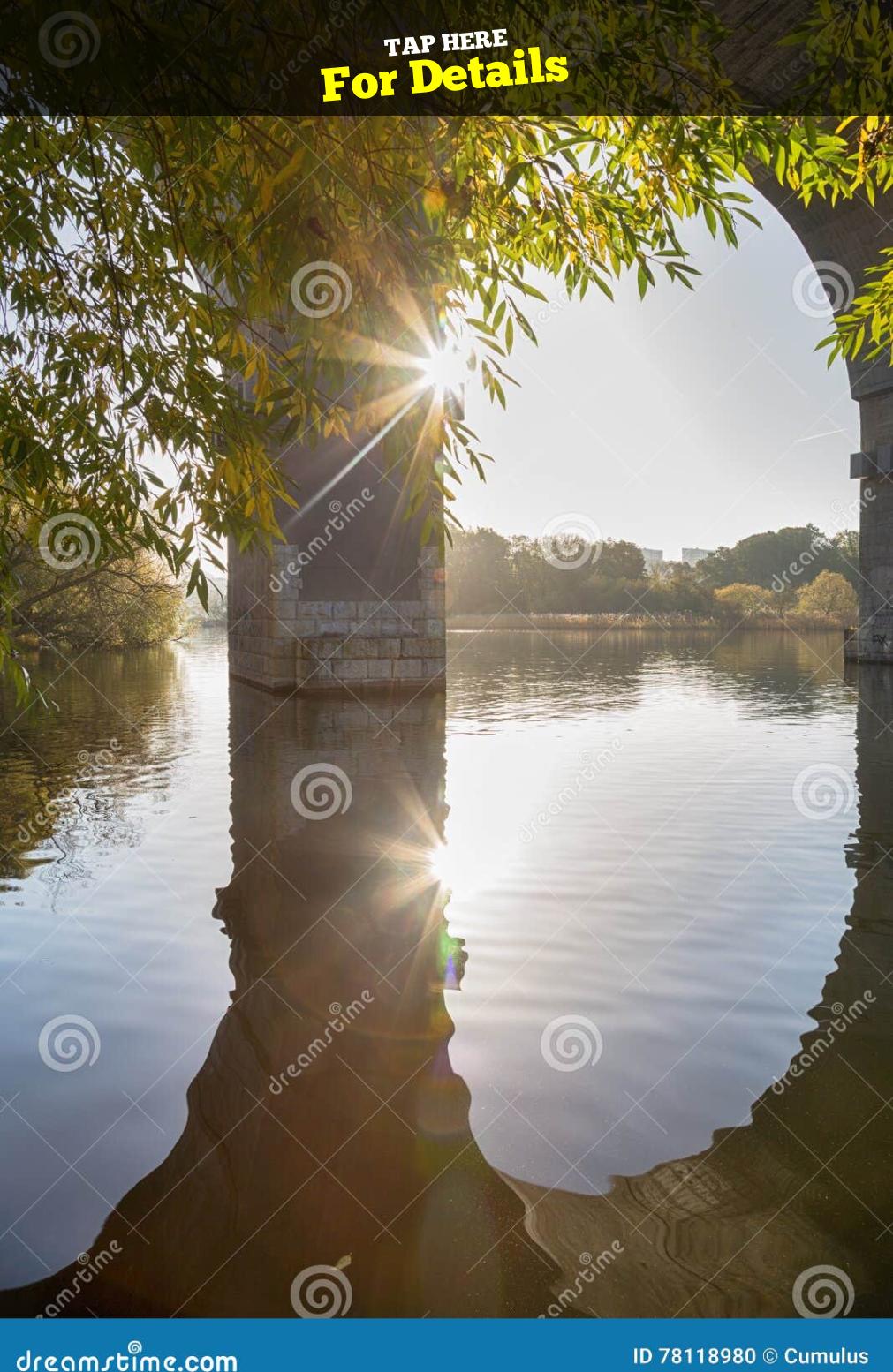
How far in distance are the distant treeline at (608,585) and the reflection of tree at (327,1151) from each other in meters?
85.4

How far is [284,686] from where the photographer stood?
73.4 feet

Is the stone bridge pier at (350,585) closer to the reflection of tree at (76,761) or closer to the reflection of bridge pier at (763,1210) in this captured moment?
the reflection of tree at (76,761)

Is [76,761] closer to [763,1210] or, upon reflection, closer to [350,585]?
[350,585]

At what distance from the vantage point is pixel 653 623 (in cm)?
9231

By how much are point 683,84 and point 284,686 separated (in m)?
18.3

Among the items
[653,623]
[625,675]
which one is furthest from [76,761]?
[653,623]

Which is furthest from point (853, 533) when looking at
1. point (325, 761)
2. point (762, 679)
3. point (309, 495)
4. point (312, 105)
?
point (312, 105)

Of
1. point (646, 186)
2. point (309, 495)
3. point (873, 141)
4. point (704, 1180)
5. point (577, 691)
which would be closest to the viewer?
point (704, 1180)

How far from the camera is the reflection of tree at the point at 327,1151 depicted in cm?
296

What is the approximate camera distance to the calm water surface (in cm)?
310

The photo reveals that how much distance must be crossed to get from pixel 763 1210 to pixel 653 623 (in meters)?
91.1

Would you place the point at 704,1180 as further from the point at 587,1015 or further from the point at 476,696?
the point at 476,696

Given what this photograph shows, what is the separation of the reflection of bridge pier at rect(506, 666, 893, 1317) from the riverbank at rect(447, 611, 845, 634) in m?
75.5

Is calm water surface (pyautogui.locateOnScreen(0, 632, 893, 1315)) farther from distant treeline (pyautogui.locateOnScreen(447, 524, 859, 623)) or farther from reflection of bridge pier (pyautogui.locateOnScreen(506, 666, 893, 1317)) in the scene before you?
distant treeline (pyautogui.locateOnScreen(447, 524, 859, 623))
